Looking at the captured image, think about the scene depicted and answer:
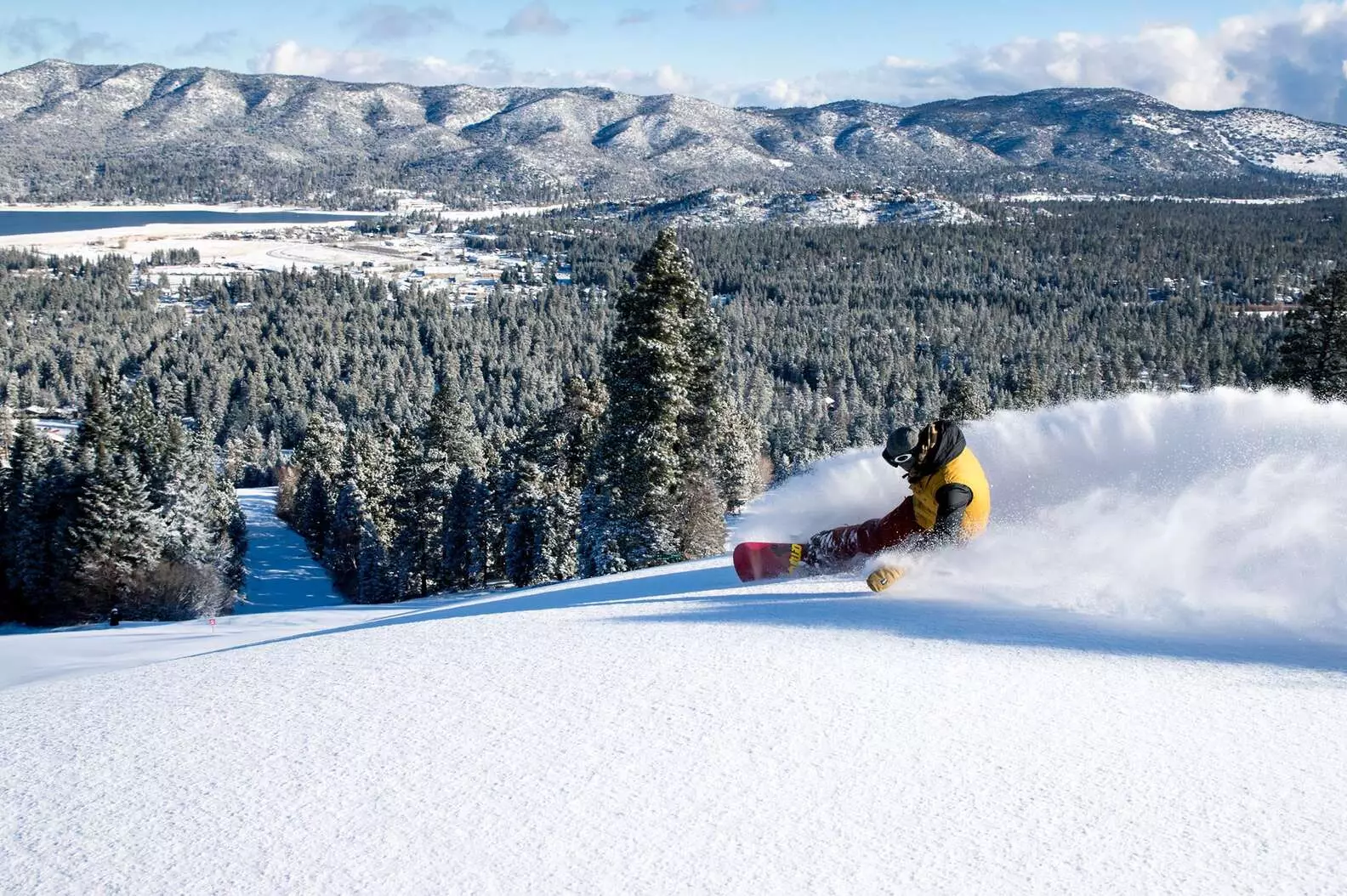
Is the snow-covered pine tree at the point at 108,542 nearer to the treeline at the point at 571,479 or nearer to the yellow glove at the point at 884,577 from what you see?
the treeline at the point at 571,479

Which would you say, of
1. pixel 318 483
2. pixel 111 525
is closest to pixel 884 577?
pixel 111 525

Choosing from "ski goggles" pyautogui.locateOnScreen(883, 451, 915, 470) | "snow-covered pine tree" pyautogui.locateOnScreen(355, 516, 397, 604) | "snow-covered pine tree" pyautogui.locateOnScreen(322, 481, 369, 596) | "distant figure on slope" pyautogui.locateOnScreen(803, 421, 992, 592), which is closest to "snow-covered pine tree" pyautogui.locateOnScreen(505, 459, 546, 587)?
"snow-covered pine tree" pyautogui.locateOnScreen(355, 516, 397, 604)

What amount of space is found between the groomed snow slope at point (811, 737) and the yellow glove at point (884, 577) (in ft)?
0.62

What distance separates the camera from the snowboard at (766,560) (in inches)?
422

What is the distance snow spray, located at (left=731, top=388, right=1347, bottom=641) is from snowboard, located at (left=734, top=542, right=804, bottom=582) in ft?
6.48

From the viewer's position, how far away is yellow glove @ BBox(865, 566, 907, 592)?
337 inches

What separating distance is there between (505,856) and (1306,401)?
912 centimetres

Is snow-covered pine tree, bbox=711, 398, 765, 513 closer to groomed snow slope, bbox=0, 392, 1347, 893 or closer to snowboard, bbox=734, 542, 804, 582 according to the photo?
snowboard, bbox=734, 542, 804, 582

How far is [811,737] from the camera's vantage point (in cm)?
491

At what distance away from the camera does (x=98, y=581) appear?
39.3 meters

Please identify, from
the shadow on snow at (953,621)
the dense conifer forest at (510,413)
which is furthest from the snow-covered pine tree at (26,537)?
the shadow on snow at (953,621)

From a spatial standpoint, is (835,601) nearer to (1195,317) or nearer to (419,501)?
(419,501)

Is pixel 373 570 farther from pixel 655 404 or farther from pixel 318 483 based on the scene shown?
pixel 655 404

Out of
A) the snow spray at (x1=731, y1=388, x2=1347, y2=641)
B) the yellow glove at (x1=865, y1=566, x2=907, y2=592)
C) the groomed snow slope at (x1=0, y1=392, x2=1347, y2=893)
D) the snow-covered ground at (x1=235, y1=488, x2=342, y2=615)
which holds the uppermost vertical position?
the snow spray at (x1=731, y1=388, x2=1347, y2=641)
